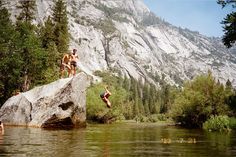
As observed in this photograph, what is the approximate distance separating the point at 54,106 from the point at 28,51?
27009 millimetres

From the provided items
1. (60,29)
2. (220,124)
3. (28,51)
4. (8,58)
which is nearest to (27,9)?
(60,29)

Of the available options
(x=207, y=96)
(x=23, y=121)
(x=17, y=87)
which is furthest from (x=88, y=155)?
(x=17, y=87)

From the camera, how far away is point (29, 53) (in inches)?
2478

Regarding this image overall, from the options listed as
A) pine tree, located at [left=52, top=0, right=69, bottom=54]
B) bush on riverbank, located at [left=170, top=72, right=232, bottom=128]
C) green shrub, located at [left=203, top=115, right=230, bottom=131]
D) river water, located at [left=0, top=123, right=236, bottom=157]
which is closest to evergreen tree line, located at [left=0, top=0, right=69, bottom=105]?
pine tree, located at [left=52, top=0, right=69, bottom=54]

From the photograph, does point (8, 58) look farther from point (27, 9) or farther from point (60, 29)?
point (60, 29)

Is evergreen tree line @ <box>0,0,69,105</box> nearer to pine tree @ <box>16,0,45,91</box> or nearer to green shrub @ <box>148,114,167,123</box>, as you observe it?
pine tree @ <box>16,0,45,91</box>

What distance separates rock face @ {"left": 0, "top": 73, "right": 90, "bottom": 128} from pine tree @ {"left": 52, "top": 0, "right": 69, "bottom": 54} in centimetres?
3237

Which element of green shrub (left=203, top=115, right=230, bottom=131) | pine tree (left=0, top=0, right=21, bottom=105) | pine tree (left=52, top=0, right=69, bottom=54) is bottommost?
green shrub (left=203, top=115, right=230, bottom=131)

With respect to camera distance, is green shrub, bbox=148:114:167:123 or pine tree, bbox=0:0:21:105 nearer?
pine tree, bbox=0:0:21:105

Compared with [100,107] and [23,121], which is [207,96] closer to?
[100,107]

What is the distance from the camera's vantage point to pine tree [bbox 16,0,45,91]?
62.6 meters

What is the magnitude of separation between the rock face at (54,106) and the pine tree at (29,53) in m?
22.6

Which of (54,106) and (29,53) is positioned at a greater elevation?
(29,53)

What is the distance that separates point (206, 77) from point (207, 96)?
11.2 ft
